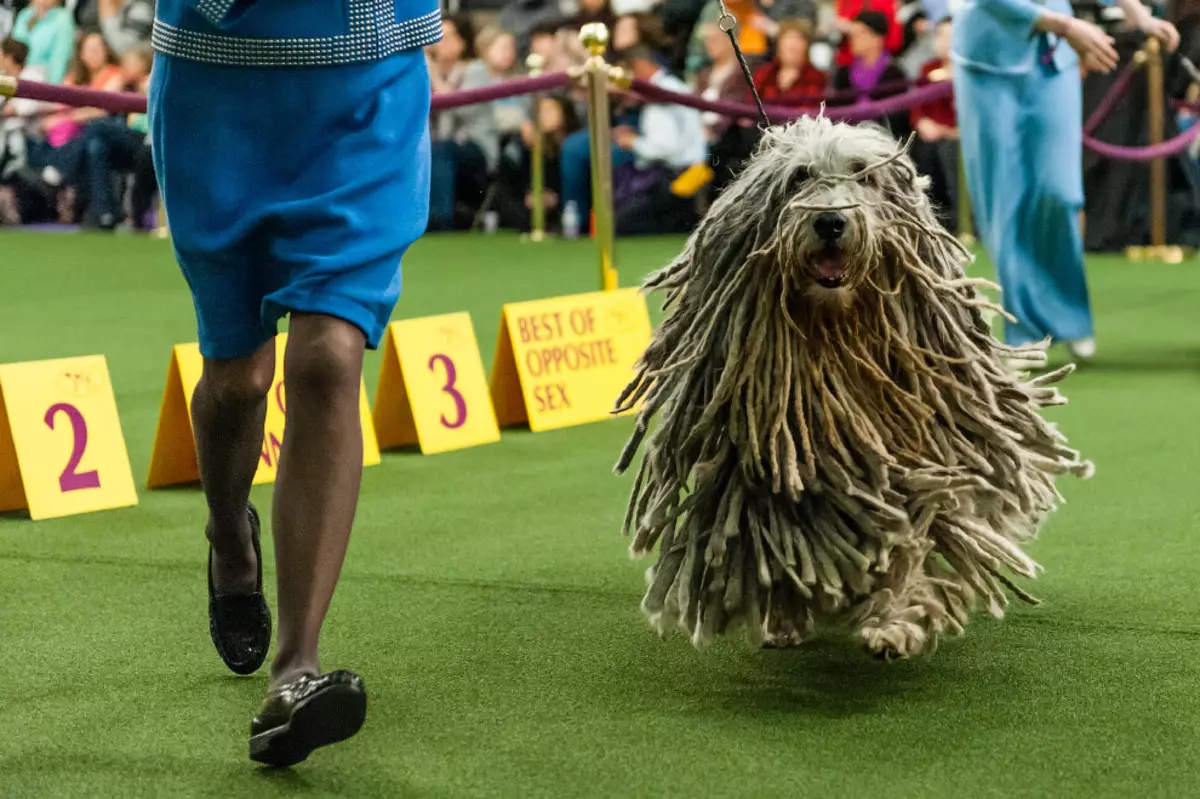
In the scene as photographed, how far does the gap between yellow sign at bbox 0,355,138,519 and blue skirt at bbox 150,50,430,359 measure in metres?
2.04

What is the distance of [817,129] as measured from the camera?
326 cm

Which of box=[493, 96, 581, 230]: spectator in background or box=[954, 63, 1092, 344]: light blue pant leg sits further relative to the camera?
box=[493, 96, 581, 230]: spectator in background

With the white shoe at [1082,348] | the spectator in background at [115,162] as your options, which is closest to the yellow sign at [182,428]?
the white shoe at [1082,348]

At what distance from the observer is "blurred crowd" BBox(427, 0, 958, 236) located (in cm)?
1227

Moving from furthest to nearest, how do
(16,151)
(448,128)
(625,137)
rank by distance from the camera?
(16,151), (448,128), (625,137)

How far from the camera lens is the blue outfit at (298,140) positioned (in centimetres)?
283

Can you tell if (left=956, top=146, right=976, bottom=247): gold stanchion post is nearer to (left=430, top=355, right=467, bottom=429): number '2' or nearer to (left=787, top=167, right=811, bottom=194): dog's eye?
(left=430, top=355, right=467, bottom=429): number '2'

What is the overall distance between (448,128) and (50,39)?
366 cm

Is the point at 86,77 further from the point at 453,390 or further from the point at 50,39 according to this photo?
the point at 453,390

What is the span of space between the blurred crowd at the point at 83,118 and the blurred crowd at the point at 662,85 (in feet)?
8.58

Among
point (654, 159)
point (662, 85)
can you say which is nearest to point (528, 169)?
point (654, 159)

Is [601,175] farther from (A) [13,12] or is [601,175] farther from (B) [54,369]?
(A) [13,12]

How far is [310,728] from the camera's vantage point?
8.86 feet

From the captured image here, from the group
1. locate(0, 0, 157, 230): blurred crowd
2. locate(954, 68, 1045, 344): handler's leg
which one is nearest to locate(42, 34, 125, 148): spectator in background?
locate(0, 0, 157, 230): blurred crowd
